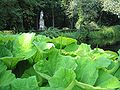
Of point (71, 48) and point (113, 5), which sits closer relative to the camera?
point (71, 48)

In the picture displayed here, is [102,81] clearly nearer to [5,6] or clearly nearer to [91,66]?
[91,66]

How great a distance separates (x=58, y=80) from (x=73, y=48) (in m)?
0.64

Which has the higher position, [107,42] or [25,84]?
[25,84]

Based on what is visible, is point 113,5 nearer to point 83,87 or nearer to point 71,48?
point 71,48

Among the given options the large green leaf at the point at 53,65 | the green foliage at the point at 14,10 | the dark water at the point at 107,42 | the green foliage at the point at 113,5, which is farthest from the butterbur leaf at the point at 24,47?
the green foliage at the point at 113,5

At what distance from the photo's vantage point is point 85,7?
3198cm

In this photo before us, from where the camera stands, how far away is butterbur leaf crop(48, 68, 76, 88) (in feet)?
3.58

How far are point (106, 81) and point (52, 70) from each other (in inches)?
7.5

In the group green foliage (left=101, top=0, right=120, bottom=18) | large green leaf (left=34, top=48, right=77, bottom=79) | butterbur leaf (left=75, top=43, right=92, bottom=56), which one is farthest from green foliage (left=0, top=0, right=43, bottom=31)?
large green leaf (left=34, top=48, right=77, bottom=79)

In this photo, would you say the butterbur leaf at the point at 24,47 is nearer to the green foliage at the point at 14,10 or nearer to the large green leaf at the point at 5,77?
the large green leaf at the point at 5,77

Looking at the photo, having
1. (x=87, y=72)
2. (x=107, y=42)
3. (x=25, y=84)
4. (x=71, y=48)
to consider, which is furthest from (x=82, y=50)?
(x=107, y=42)

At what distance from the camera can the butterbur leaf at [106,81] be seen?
44.0 inches

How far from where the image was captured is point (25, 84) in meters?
1.10

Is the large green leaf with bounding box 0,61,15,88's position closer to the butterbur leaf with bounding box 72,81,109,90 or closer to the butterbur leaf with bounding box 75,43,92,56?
the butterbur leaf with bounding box 72,81,109,90
